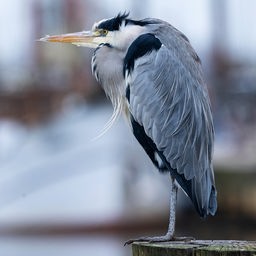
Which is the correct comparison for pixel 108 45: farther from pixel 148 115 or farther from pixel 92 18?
pixel 92 18

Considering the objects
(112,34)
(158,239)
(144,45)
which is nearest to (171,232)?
(158,239)

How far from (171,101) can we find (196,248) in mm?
1334

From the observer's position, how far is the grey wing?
5254 millimetres

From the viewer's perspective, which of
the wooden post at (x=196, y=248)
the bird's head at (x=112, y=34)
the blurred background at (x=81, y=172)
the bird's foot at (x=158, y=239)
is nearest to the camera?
the wooden post at (x=196, y=248)

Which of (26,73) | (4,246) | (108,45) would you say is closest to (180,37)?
(108,45)

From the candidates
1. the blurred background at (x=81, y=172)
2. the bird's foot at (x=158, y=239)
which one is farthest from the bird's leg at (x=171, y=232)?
the blurred background at (x=81, y=172)

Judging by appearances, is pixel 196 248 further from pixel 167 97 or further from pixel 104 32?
pixel 104 32

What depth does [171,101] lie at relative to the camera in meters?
5.36

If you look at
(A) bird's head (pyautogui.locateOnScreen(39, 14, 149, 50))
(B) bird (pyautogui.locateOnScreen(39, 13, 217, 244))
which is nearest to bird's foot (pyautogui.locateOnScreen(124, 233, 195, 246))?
(B) bird (pyautogui.locateOnScreen(39, 13, 217, 244))

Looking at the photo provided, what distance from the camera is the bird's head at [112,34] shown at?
542cm

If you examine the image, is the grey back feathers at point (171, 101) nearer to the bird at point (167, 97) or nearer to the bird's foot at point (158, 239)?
the bird at point (167, 97)

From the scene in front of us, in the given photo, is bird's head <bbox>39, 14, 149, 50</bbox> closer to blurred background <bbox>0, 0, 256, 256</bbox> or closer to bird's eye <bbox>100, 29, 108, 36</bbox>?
bird's eye <bbox>100, 29, 108, 36</bbox>

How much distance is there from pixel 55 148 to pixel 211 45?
218 inches

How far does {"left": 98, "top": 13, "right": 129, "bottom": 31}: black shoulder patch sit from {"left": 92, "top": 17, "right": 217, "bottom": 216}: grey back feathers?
0.24ft
